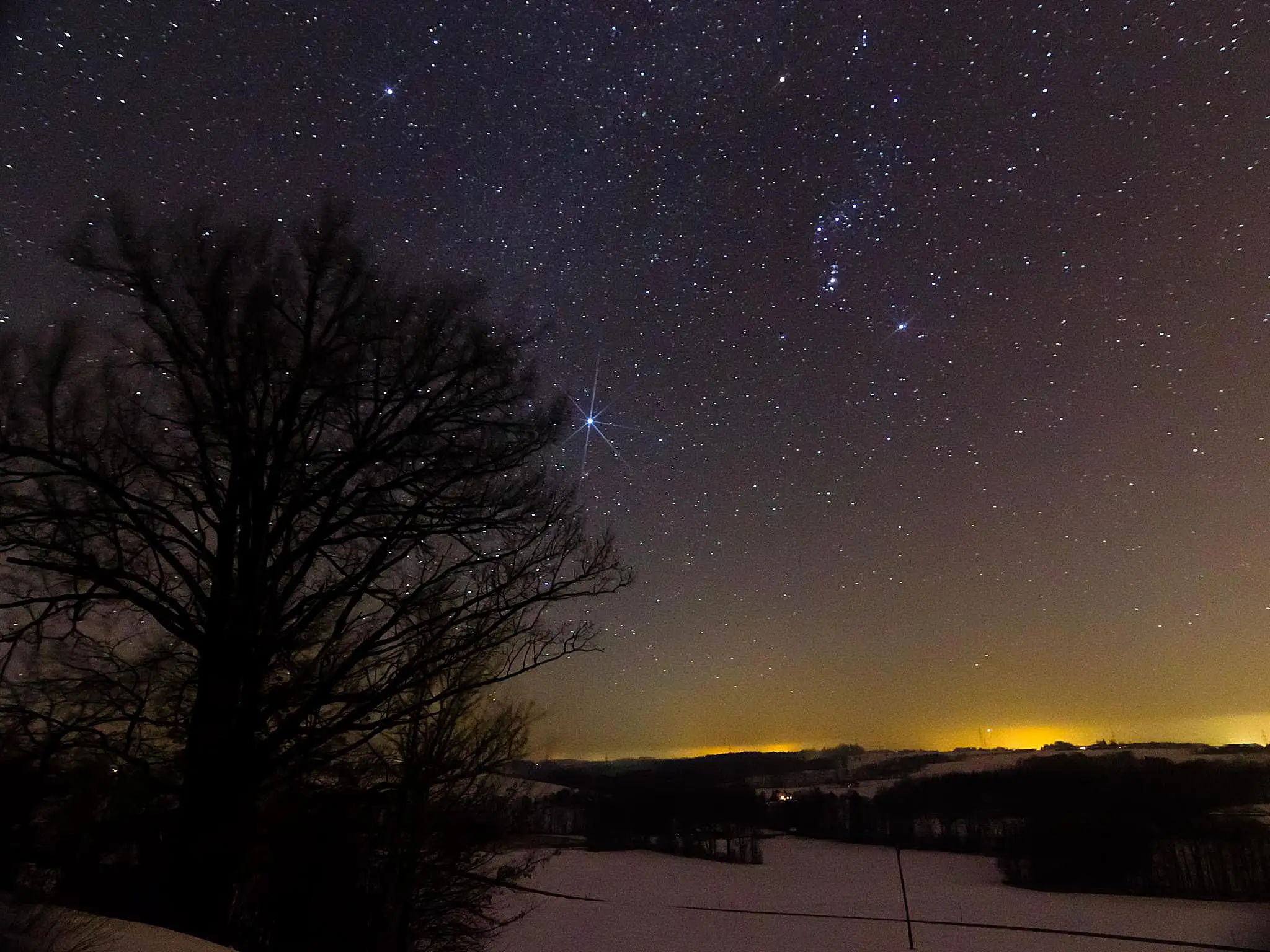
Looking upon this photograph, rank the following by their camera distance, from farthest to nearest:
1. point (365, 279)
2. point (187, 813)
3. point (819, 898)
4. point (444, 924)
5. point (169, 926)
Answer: point (819, 898) < point (444, 924) < point (365, 279) < point (187, 813) < point (169, 926)

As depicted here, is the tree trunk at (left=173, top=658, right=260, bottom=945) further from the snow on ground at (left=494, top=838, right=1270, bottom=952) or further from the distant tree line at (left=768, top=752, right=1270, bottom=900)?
the distant tree line at (left=768, top=752, right=1270, bottom=900)

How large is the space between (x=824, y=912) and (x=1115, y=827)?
2113 cm

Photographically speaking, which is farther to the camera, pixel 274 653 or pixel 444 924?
pixel 444 924

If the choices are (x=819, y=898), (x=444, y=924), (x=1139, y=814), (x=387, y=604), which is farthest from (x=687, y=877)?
(x=387, y=604)

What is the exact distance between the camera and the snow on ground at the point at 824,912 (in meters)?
26.8

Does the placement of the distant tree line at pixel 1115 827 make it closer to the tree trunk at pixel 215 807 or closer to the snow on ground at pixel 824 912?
the snow on ground at pixel 824 912

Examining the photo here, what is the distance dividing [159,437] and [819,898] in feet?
148

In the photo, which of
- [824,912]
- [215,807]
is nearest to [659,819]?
[824,912]

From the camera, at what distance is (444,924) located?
9258 mm

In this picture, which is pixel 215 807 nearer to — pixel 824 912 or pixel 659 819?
pixel 824 912

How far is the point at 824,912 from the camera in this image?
3728 centimetres

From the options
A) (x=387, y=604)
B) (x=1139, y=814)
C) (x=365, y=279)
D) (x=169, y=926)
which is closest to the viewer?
(x=169, y=926)

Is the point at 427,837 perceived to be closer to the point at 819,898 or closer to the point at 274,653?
the point at 274,653

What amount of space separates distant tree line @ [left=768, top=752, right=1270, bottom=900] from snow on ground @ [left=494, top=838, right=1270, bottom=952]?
306 centimetres
